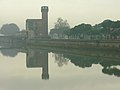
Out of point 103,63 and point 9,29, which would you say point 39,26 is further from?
point 9,29

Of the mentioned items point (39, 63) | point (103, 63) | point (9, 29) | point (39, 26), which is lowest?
point (39, 63)

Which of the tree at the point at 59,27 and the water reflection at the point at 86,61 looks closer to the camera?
the water reflection at the point at 86,61

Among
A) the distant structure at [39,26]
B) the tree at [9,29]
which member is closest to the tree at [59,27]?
the distant structure at [39,26]

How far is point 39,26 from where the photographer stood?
9669 centimetres

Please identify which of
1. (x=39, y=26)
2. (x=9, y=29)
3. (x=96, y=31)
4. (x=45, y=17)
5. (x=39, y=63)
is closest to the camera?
(x=39, y=63)

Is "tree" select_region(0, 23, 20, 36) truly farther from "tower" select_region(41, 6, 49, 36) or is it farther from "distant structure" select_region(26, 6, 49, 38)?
"tower" select_region(41, 6, 49, 36)

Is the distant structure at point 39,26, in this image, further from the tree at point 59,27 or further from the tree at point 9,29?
the tree at point 9,29

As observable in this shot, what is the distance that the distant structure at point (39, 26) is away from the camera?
296 ft

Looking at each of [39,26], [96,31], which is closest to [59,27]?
[39,26]

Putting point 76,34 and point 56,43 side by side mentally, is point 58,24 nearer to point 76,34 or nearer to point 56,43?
point 76,34

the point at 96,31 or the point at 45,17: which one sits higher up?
the point at 45,17

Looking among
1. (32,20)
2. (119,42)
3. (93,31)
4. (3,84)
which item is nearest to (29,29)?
(32,20)

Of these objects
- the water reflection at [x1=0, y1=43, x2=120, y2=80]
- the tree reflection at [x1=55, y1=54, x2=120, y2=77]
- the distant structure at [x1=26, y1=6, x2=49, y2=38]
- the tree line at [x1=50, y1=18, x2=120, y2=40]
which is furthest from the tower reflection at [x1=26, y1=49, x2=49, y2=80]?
the distant structure at [x1=26, y1=6, x2=49, y2=38]

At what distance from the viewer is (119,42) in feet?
129
